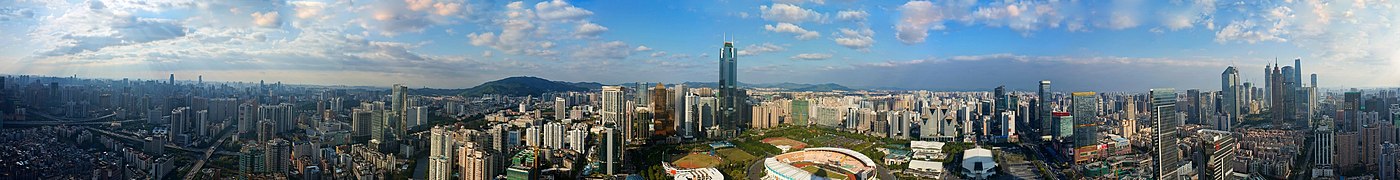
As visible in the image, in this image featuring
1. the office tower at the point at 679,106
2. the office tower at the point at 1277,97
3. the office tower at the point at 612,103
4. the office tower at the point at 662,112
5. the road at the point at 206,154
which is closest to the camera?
the road at the point at 206,154

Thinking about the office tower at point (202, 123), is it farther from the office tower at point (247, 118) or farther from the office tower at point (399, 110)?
the office tower at point (399, 110)

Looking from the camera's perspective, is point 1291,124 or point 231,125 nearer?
point 231,125

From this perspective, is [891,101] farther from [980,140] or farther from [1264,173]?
[1264,173]

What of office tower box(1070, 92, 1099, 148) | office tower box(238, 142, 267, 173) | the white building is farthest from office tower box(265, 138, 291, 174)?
office tower box(1070, 92, 1099, 148)

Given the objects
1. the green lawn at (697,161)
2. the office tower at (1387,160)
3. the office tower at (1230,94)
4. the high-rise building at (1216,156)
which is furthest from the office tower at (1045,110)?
the green lawn at (697,161)

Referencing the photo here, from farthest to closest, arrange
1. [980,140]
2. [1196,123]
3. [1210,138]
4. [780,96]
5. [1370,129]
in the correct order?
[780,96]
[980,140]
[1196,123]
[1210,138]
[1370,129]

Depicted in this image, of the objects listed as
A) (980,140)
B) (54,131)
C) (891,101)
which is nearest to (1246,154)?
(980,140)

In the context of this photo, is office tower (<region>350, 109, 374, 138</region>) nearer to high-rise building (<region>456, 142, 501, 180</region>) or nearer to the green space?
high-rise building (<region>456, 142, 501, 180</region>)
